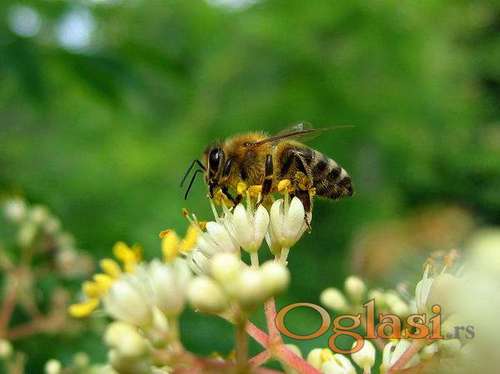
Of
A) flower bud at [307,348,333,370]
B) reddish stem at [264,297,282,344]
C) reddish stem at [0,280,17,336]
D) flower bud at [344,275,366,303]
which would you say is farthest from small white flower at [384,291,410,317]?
reddish stem at [0,280,17,336]

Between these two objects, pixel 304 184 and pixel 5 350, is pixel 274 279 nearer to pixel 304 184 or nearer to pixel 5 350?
pixel 304 184

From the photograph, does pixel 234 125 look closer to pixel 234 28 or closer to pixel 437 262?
pixel 234 28

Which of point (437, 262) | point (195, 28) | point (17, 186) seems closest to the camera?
point (437, 262)

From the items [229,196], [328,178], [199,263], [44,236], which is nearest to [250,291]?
[199,263]

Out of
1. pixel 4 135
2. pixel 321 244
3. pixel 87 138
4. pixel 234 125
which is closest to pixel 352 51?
pixel 234 125

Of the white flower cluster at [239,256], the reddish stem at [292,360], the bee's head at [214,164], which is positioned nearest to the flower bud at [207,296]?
the white flower cluster at [239,256]
